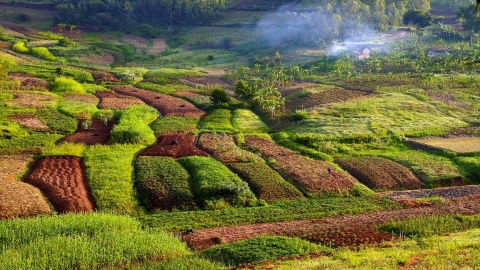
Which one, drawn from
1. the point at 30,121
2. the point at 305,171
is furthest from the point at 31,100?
the point at 305,171

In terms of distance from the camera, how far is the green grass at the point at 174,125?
4772 cm

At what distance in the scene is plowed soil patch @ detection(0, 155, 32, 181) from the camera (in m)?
31.7

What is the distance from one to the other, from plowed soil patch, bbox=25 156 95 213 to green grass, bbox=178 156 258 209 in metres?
7.03

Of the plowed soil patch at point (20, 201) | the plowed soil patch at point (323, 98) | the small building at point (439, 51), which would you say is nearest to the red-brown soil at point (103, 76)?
the plowed soil patch at point (323, 98)

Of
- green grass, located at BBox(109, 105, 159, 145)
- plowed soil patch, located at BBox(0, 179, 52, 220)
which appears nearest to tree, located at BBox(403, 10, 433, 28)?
green grass, located at BBox(109, 105, 159, 145)

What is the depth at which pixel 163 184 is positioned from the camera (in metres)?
31.4

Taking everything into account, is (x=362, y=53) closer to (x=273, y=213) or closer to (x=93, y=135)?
(x=93, y=135)

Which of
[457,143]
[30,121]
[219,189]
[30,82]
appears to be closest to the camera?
[219,189]

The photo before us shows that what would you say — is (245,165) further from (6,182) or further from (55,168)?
(6,182)

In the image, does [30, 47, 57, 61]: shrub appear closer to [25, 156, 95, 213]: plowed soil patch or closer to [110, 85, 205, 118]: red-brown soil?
[110, 85, 205, 118]: red-brown soil

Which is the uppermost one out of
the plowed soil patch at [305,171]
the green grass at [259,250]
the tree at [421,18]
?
the tree at [421,18]

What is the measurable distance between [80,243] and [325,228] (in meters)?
12.6

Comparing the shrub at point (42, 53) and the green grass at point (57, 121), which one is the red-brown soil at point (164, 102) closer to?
the green grass at point (57, 121)

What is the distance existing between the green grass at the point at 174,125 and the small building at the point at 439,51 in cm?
6131
